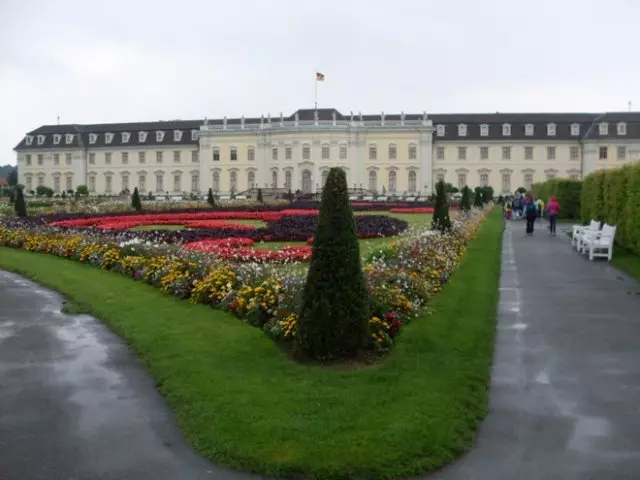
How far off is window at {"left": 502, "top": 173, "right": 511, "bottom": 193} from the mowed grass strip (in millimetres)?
65475

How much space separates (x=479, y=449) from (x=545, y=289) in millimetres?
7034

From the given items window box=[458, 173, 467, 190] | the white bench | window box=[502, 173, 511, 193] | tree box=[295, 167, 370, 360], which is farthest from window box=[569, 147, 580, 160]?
tree box=[295, 167, 370, 360]

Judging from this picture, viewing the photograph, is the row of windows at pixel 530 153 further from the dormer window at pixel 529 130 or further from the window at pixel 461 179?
the window at pixel 461 179

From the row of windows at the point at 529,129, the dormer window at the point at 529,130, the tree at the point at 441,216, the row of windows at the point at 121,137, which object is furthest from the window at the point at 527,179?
the tree at the point at 441,216

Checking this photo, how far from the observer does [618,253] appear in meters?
16.0

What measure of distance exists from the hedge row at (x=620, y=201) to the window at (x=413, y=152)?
161ft

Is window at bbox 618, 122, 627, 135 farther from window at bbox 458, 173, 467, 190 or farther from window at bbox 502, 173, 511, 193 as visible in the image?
window at bbox 458, 173, 467, 190

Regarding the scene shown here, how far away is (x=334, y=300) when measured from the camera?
249 inches

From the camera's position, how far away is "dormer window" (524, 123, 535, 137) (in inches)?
2813

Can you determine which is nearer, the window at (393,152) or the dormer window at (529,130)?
the dormer window at (529,130)

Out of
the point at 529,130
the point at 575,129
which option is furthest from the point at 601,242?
the point at 529,130

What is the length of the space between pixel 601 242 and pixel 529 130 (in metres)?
59.2

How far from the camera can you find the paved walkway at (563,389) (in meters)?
4.39

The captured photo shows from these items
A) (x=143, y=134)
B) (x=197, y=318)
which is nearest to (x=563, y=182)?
(x=197, y=318)
